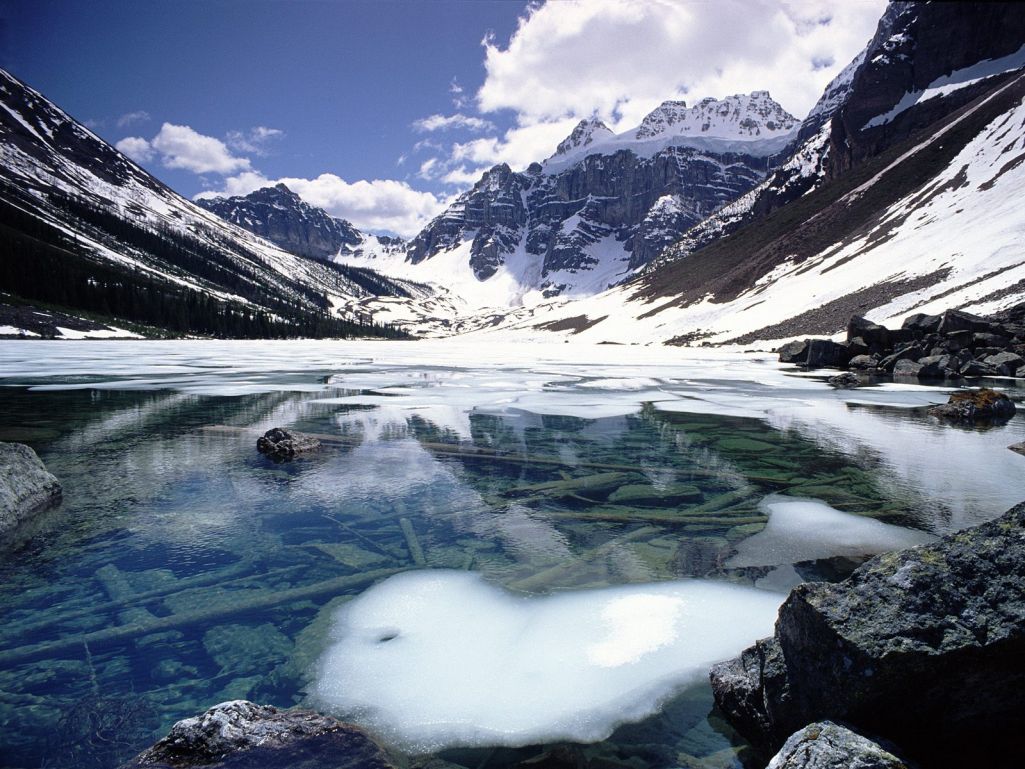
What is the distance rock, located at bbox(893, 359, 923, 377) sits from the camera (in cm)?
2904

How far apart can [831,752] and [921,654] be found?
75 centimetres

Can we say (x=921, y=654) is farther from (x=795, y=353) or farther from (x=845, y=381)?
(x=795, y=353)

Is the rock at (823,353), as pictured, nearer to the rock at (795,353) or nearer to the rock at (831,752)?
the rock at (795,353)

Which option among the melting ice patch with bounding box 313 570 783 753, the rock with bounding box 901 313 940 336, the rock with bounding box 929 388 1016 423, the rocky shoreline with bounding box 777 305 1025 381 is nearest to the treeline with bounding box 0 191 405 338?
the rocky shoreline with bounding box 777 305 1025 381

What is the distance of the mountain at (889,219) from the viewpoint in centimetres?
4847

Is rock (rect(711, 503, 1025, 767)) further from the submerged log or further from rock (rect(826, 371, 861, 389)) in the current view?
rock (rect(826, 371, 861, 389))

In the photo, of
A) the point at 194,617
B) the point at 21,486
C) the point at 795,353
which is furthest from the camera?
the point at 795,353

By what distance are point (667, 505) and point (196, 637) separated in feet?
20.4

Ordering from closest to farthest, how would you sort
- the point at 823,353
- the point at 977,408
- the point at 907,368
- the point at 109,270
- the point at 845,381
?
the point at 977,408 → the point at 845,381 → the point at 907,368 → the point at 823,353 → the point at 109,270

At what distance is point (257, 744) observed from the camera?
316 cm

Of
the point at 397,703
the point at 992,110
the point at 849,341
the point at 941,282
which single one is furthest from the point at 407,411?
the point at 992,110

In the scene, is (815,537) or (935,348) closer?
(815,537)

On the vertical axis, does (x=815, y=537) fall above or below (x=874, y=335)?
below

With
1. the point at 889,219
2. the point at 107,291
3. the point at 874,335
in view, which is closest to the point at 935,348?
the point at 874,335
